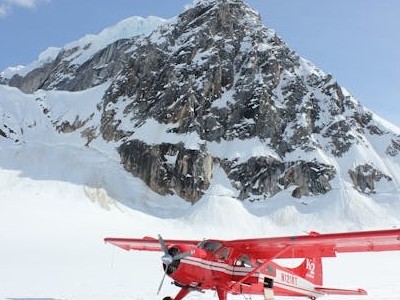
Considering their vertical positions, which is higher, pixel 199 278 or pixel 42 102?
pixel 42 102

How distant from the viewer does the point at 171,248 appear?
1552 cm

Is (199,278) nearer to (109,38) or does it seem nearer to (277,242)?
(277,242)

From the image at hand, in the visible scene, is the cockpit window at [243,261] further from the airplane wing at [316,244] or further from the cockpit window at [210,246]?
the cockpit window at [210,246]

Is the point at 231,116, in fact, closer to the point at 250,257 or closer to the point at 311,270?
the point at 311,270

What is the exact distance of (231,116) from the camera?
354ft

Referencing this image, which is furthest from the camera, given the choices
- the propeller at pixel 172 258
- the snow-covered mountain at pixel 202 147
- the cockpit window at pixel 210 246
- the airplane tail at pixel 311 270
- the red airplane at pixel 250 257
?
the snow-covered mountain at pixel 202 147

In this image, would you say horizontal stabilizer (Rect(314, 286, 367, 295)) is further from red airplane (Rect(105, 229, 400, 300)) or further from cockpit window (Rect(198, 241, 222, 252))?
cockpit window (Rect(198, 241, 222, 252))

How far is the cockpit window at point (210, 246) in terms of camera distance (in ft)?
53.4

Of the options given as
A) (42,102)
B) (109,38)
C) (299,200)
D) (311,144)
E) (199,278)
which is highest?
(109,38)

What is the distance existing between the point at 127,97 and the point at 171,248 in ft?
331

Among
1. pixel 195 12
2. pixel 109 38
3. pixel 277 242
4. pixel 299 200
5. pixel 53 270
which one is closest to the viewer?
pixel 277 242

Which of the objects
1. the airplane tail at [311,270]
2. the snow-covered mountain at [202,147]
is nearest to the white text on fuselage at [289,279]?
the airplane tail at [311,270]

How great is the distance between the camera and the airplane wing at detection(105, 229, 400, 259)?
596 inches

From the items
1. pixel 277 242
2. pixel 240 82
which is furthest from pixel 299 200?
pixel 277 242
